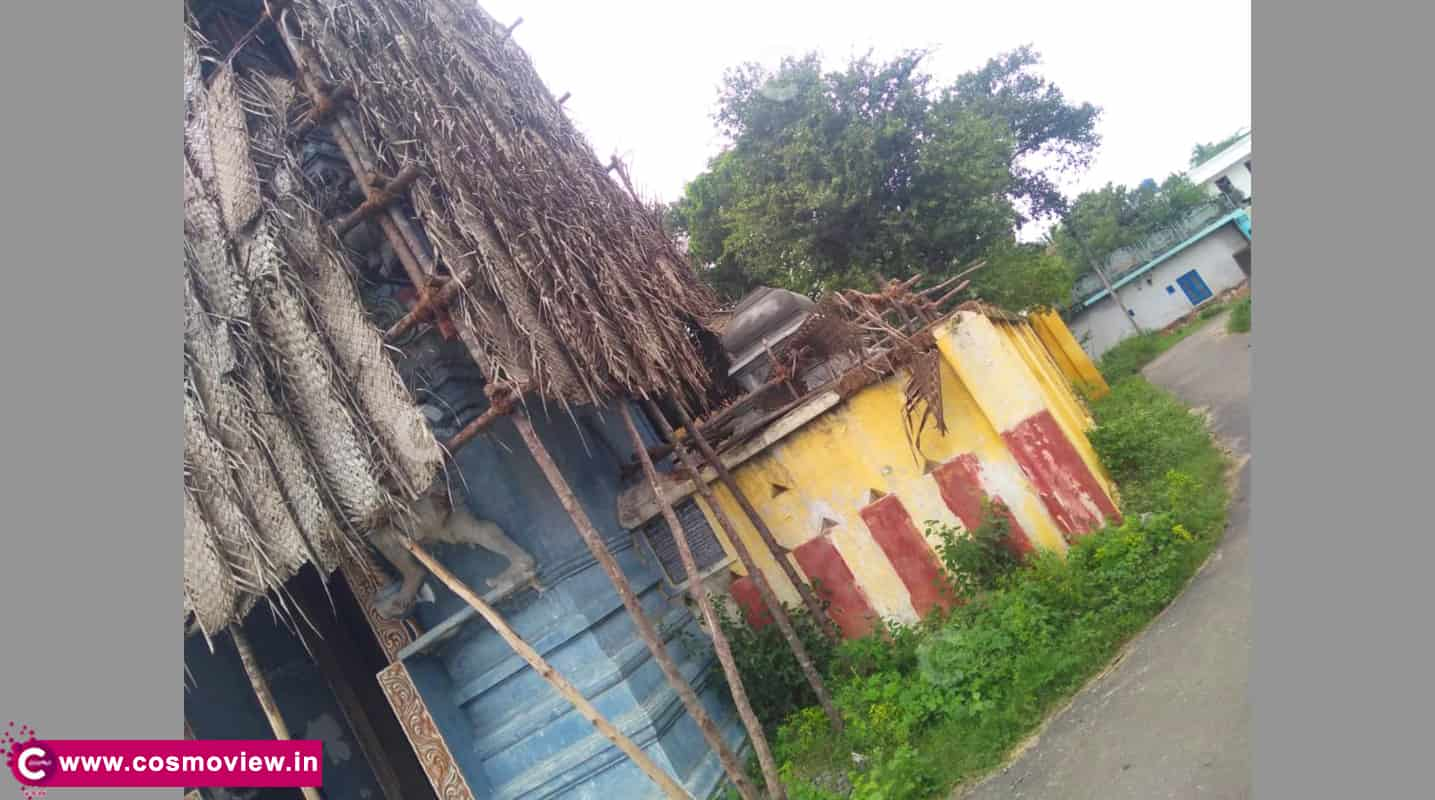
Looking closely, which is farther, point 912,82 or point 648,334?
point 912,82

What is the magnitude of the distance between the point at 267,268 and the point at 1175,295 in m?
26.5

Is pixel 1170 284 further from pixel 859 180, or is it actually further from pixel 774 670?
pixel 774 670

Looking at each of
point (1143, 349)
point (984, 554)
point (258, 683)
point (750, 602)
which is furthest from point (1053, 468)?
point (1143, 349)

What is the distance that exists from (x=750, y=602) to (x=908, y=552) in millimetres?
1458

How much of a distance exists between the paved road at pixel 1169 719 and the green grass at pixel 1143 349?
1316 cm

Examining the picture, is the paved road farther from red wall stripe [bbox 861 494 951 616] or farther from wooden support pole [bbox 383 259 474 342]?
wooden support pole [bbox 383 259 474 342]

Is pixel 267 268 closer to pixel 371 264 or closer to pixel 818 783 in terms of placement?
pixel 371 264

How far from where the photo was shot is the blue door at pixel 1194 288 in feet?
79.4

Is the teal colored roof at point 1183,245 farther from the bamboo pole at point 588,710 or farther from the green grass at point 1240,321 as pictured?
the bamboo pole at point 588,710

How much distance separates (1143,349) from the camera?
20312mm

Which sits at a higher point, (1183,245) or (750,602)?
(1183,245)

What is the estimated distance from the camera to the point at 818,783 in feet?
17.4

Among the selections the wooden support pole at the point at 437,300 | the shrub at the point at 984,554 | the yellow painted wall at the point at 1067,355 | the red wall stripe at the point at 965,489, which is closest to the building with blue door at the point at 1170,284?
the yellow painted wall at the point at 1067,355

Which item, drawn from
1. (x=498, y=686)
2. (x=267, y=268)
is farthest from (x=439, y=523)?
(x=267, y=268)
